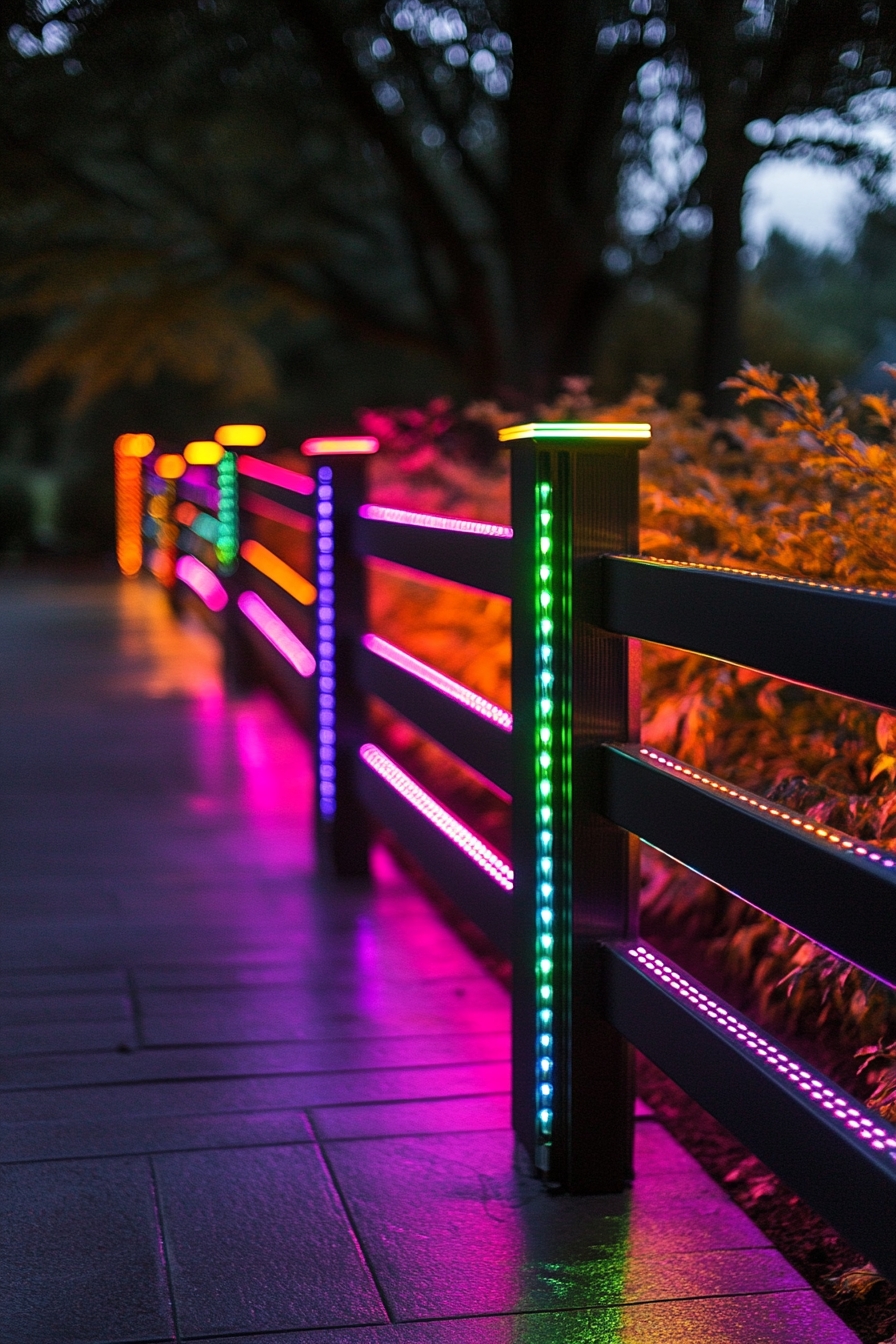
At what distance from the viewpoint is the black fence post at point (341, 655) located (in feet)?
17.1

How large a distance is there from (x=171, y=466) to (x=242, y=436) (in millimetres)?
4532

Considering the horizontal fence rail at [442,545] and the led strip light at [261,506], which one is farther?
the led strip light at [261,506]

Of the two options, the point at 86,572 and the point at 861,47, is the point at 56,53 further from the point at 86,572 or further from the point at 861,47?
the point at 86,572

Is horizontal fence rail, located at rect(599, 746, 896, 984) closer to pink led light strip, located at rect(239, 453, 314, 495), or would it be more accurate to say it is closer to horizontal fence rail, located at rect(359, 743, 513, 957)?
horizontal fence rail, located at rect(359, 743, 513, 957)

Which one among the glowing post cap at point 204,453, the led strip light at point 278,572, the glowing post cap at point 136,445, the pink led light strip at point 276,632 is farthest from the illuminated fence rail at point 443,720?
the glowing post cap at point 136,445

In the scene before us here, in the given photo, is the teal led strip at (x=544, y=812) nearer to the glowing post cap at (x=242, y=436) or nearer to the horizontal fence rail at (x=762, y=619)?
the horizontal fence rail at (x=762, y=619)

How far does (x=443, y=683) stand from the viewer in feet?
13.0

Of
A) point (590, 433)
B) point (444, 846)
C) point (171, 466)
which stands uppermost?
point (171, 466)

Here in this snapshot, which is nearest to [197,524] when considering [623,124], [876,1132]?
[623,124]

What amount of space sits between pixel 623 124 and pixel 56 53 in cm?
489

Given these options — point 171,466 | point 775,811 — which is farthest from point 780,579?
point 171,466

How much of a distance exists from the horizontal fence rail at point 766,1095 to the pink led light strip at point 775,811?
349 mm

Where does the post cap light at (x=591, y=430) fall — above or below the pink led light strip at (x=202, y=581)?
above

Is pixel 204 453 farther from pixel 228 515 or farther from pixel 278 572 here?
pixel 278 572
